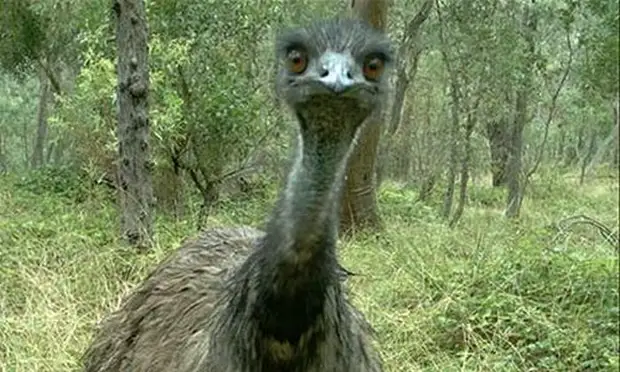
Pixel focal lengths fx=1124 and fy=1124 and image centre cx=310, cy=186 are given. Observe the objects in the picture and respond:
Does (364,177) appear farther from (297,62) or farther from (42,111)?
(42,111)

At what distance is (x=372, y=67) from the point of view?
2988 millimetres

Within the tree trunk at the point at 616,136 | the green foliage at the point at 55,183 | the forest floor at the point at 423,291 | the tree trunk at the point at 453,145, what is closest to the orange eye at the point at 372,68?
the forest floor at the point at 423,291

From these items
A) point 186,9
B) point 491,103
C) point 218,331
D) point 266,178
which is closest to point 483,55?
point 491,103

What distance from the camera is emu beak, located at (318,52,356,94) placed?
9.00 feet

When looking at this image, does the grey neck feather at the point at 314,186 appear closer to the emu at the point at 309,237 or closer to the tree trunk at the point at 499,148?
the emu at the point at 309,237

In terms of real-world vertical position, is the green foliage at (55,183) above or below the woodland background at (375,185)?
below

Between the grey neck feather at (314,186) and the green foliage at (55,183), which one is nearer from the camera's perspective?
the grey neck feather at (314,186)

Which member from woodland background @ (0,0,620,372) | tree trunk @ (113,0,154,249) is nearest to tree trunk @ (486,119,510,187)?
woodland background @ (0,0,620,372)

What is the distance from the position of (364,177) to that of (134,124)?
9.17 ft

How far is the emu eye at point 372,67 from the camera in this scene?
117 inches

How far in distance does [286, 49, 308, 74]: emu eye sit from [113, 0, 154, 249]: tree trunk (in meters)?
3.90

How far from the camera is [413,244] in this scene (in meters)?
6.98

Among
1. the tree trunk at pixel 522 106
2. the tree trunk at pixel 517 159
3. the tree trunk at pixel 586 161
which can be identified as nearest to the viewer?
the tree trunk at pixel 586 161

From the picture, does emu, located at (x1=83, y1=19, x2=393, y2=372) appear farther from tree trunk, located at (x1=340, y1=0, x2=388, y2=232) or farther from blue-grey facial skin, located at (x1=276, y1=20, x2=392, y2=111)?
tree trunk, located at (x1=340, y1=0, x2=388, y2=232)
